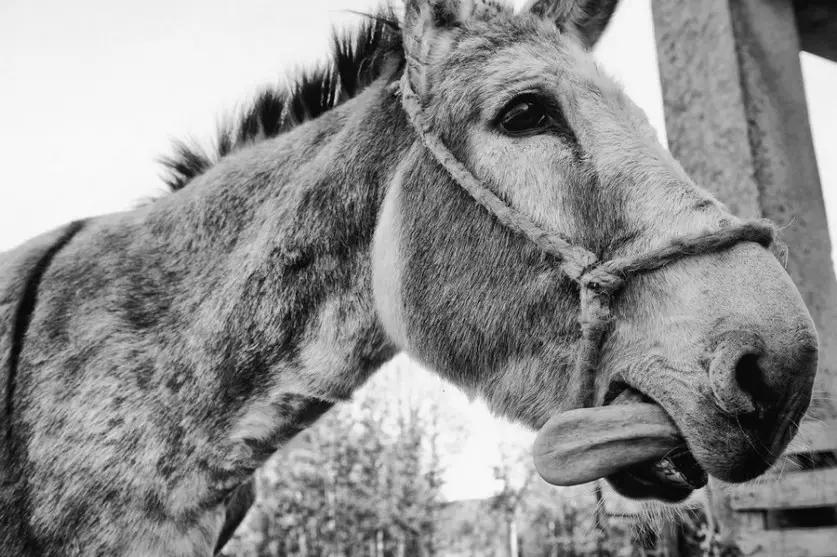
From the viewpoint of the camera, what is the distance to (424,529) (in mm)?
8703

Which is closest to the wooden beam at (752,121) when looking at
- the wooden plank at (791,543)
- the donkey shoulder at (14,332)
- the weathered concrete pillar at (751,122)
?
the weathered concrete pillar at (751,122)

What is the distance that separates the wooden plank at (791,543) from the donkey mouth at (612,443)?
1528mm

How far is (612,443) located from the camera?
4.73ft

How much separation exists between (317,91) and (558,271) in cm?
123

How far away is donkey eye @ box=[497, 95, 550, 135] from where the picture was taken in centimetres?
179

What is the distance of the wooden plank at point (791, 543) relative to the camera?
2.67 meters

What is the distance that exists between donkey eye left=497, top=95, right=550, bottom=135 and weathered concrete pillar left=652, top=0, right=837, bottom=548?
51.3 inches

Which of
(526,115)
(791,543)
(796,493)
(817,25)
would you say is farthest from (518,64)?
(817,25)

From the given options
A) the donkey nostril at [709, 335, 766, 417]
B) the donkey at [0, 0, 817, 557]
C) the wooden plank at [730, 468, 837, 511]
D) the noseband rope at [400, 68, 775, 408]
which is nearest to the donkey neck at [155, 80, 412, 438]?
the donkey at [0, 0, 817, 557]

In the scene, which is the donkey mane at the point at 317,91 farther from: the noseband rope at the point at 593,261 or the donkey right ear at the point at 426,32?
the noseband rope at the point at 593,261

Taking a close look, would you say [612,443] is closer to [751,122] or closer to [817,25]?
[751,122]

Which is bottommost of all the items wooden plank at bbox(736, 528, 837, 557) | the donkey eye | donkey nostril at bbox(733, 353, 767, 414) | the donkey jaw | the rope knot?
wooden plank at bbox(736, 528, 837, 557)

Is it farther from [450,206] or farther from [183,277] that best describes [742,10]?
[183,277]

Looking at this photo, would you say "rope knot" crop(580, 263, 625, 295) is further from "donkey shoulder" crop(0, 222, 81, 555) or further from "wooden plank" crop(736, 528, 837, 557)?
"wooden plank" crop(736, 528, 837, 557)
